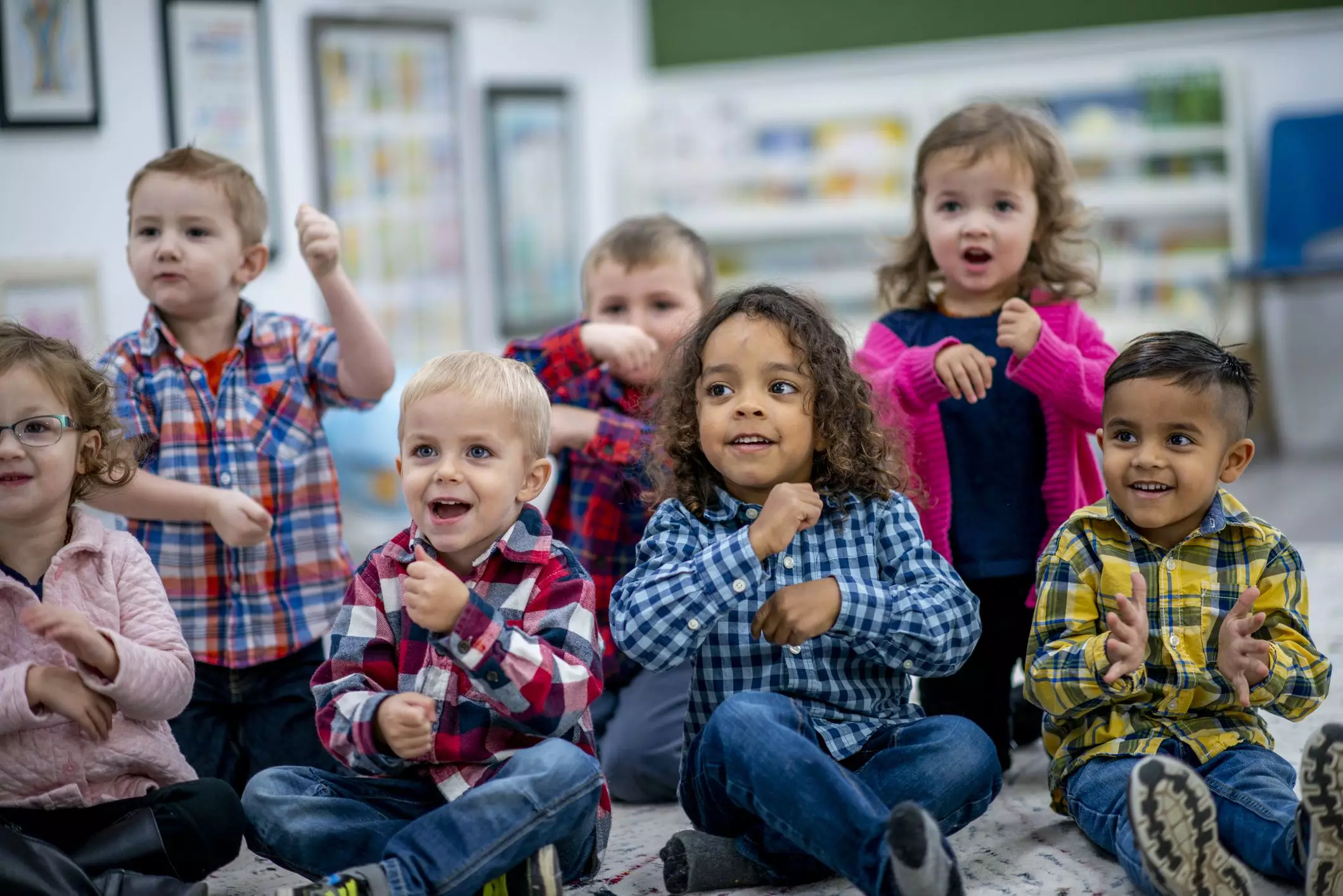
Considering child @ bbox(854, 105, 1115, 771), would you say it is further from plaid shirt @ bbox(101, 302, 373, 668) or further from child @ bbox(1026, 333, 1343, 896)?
plaid shirt @ bbox(101, 302, 373, 668)

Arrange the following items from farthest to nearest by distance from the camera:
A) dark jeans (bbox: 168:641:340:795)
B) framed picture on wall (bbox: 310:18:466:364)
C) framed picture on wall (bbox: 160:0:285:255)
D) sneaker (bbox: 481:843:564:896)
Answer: framed picture on wall (bbox: 310:18:466:364), framed picture on wall (bbox: 160:0:285:255), dark jeans (bbox: 168:641:340:795), sneaker (bbox: 481:843:564:896)

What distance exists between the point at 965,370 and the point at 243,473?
1.06 metres

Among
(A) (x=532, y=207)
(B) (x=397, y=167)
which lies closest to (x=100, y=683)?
(B) (x=397, y=167)

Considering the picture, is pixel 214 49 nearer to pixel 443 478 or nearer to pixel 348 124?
pixel 348 124

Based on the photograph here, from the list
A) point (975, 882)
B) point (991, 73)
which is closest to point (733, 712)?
point (975, 882)

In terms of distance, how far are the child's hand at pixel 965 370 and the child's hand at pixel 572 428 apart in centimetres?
56

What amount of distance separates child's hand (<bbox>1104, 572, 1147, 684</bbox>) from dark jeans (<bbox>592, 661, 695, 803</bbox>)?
640mm

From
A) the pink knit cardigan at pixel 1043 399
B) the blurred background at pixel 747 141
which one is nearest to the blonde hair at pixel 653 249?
the pink knit cardigan at pixel 1043 399

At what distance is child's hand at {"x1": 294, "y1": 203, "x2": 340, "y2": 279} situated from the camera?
1.93 m

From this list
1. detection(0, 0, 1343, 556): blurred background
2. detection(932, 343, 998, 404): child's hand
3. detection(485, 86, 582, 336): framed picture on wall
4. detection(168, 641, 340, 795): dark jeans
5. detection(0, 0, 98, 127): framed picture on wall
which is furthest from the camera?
detection(485, 86, 582, 336): framed picture on wall

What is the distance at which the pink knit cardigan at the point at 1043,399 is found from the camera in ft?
6.37

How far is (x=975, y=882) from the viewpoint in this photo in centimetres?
163

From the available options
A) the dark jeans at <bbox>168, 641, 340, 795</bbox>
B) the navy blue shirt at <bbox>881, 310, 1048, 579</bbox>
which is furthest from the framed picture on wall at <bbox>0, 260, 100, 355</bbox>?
the navy blue shirt at <bbox>881, 310, 1048, 579</bbox>

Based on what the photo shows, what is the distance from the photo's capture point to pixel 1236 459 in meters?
1.69
